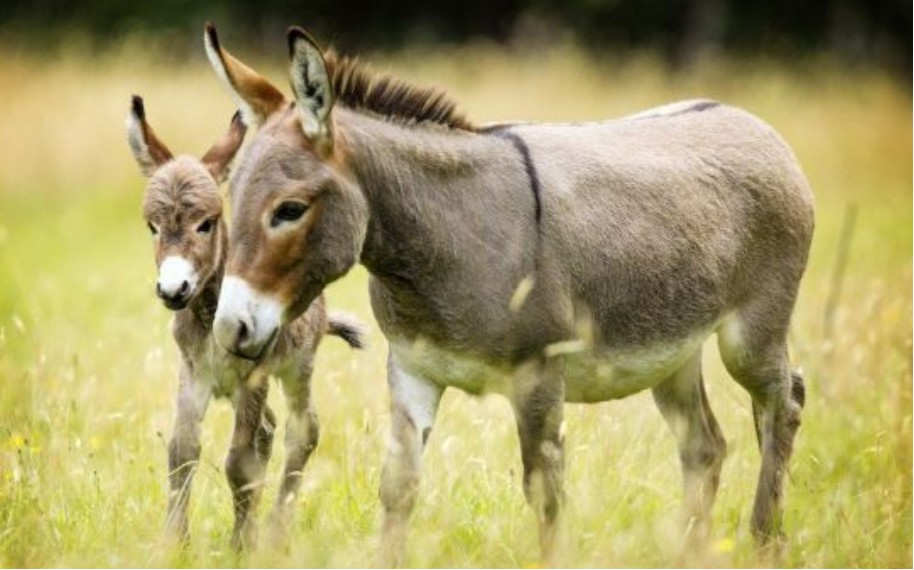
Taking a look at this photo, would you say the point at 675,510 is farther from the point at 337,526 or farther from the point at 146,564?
the point at 146,564

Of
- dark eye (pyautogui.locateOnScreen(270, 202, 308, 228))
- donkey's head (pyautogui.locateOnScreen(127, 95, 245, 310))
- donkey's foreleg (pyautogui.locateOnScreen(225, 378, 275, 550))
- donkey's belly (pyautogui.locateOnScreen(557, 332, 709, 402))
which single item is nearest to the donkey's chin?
donkey's head (pyautogui.locateOnScreen(127, 95, 245, 310))

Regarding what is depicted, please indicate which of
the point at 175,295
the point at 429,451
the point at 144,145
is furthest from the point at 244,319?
the point at 429,451

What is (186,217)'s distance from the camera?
5.27 metres

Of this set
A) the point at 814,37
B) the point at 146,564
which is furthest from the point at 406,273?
the point at 814,37

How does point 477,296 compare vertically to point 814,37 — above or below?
above

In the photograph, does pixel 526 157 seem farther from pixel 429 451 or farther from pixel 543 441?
pixel 429 451

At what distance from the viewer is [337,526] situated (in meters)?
5.57

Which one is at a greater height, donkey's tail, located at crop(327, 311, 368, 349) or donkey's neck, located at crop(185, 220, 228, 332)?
donkey's neck, located at crop(185, 220, 228, 332)

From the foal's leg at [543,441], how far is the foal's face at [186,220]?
3.82 ft

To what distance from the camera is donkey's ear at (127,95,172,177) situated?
5574 millimetres

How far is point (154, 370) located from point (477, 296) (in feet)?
9.89

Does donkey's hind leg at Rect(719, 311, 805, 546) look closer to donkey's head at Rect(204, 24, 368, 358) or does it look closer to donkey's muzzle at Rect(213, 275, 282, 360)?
donkey's head at Rect(204, 24, 368, 358)

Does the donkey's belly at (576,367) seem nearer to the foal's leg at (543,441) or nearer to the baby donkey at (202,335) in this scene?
the foal's leg at (543,441)

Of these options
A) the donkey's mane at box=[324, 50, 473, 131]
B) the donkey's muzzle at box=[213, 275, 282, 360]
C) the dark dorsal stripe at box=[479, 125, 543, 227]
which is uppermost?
the donkey's mane at box=[324, 50, 473, 131]
